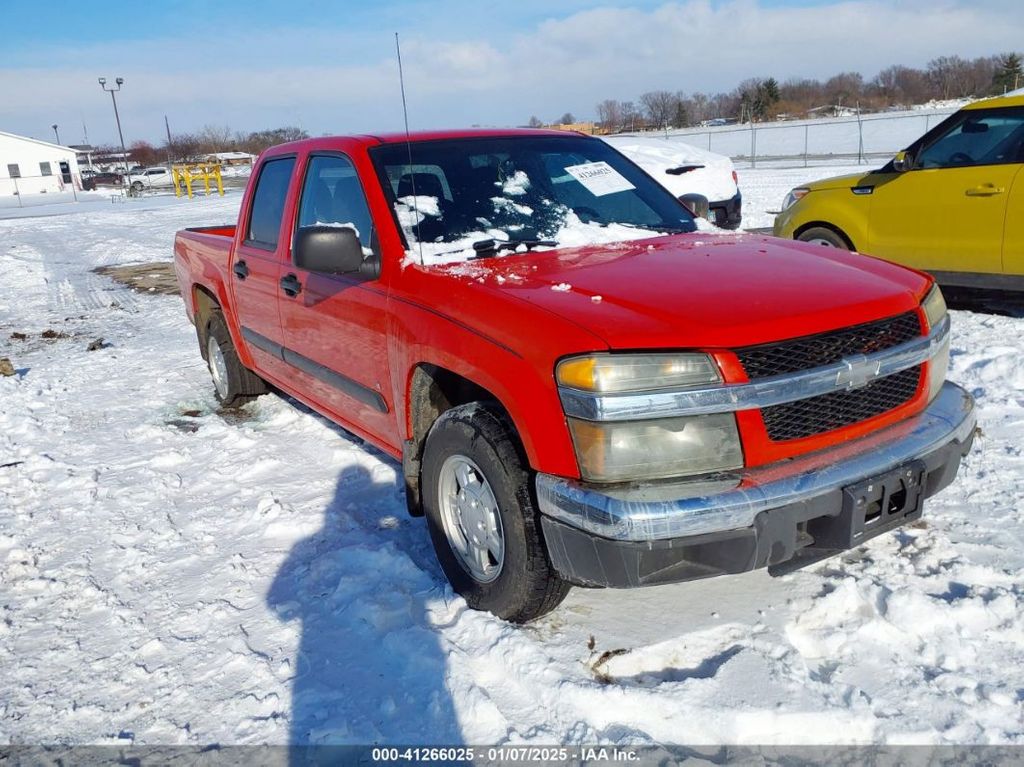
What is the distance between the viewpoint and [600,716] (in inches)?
100.0

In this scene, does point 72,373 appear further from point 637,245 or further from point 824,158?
point 824,158

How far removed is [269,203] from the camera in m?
4.85

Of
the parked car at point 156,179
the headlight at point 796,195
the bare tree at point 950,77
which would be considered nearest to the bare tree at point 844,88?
the bare tree at point 950,77

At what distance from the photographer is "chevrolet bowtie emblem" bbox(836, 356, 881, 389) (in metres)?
2.62

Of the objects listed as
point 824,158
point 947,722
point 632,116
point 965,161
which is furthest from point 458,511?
point 632,116

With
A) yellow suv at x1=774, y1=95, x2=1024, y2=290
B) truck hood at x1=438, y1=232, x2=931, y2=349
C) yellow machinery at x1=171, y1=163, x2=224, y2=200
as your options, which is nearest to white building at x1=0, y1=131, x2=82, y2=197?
yellow machinery at x1=171, y1=163, x2=224, y2=200

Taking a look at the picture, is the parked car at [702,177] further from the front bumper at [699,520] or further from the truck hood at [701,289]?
the front bumper at [699,520]

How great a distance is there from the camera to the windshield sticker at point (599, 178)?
4055mm

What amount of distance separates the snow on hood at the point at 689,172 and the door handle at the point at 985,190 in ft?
12.7

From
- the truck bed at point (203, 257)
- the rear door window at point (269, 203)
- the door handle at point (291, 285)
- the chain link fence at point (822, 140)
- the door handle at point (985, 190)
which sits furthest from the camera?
the chain link fence at point (822, 140)

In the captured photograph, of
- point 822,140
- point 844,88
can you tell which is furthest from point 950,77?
point 822,140

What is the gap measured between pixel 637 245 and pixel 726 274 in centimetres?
68

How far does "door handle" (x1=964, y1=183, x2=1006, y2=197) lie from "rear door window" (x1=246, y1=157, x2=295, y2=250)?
4988 mm

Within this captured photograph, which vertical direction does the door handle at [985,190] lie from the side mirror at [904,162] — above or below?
below
